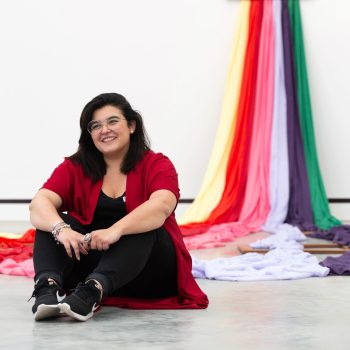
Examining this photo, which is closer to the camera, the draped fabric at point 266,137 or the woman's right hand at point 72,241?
the woman's right hand at point 72,241

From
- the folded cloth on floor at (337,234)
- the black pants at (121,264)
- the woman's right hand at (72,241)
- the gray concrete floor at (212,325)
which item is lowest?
the folded cloth on floor at (337,234)

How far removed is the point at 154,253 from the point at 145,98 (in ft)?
13.4

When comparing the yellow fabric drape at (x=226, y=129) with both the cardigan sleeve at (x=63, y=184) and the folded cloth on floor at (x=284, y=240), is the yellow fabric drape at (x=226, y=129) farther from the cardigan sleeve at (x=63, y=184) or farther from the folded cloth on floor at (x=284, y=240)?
the cardigan sleeve at (x=63, y=184)

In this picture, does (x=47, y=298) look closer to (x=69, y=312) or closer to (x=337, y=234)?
(x=69, y=312)

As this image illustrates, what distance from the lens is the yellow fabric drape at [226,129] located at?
6262 mm

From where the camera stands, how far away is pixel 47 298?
8.05 feet

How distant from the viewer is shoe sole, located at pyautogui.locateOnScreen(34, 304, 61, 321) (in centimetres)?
242

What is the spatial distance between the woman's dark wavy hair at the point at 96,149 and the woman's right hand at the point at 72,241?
0.93 ft

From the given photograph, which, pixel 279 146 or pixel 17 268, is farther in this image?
pixel 279 146

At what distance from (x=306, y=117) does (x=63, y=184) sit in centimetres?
391

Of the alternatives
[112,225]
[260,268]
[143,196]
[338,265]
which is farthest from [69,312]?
[338,265]

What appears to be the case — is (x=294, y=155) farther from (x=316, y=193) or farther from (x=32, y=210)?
(x=32, y=210)

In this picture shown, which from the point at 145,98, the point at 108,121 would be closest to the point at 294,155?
the point at 145,98

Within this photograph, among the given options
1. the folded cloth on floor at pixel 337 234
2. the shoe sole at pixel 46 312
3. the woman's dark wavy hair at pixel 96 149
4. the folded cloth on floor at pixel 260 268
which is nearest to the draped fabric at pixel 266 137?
the folded cloth on floor at pixel 337 234
